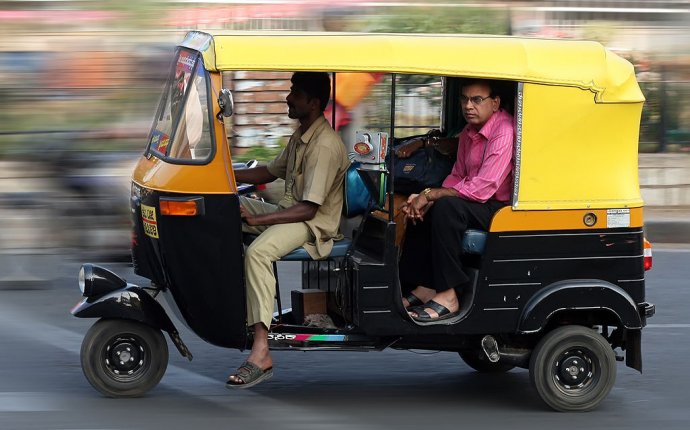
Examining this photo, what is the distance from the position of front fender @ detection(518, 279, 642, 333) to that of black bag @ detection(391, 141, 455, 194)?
2.72 feet

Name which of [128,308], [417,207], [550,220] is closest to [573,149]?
[550,220]

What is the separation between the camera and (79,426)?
17.7 feet

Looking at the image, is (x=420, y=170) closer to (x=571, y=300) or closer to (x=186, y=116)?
(x=571, y=300)

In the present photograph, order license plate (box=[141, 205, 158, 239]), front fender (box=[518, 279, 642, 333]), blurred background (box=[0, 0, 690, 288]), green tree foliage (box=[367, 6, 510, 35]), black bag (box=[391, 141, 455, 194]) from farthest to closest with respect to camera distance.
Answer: green tree foliage (box=[367, 6, 510, 35]) < blurred background (box=[0, 0, 690, 288]) < black bag (box=[391, 141, 455, 194]) < front fender (box=[518, 279, 642, 333]) < license plate (box=[141, 205, 158, 239])

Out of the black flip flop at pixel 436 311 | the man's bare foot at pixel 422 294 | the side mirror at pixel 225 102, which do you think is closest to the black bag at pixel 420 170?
the man's bare foot at pixel 422 294

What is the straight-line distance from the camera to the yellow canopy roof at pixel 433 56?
17.1 feet

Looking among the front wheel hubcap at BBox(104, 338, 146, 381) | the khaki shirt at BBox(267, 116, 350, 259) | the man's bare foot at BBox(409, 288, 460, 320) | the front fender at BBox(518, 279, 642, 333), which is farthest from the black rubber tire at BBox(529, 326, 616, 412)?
the front wheel hubcap at BBox(104, 338, 146, 381)

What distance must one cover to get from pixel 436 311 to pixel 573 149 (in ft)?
3.37

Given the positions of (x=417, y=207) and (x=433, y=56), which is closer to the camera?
(x=433, y=56)

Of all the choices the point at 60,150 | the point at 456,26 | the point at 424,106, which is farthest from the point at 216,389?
the point at 456,26

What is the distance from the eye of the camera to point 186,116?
551 centimetres

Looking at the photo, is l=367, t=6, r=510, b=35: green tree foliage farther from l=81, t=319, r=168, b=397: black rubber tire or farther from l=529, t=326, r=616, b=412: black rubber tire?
l=81, t=319, r=168, b=397: black rubber tire

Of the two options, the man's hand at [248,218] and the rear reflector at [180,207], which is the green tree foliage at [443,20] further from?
the rear reflector at [180,207]

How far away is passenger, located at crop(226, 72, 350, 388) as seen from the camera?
5.57 m
